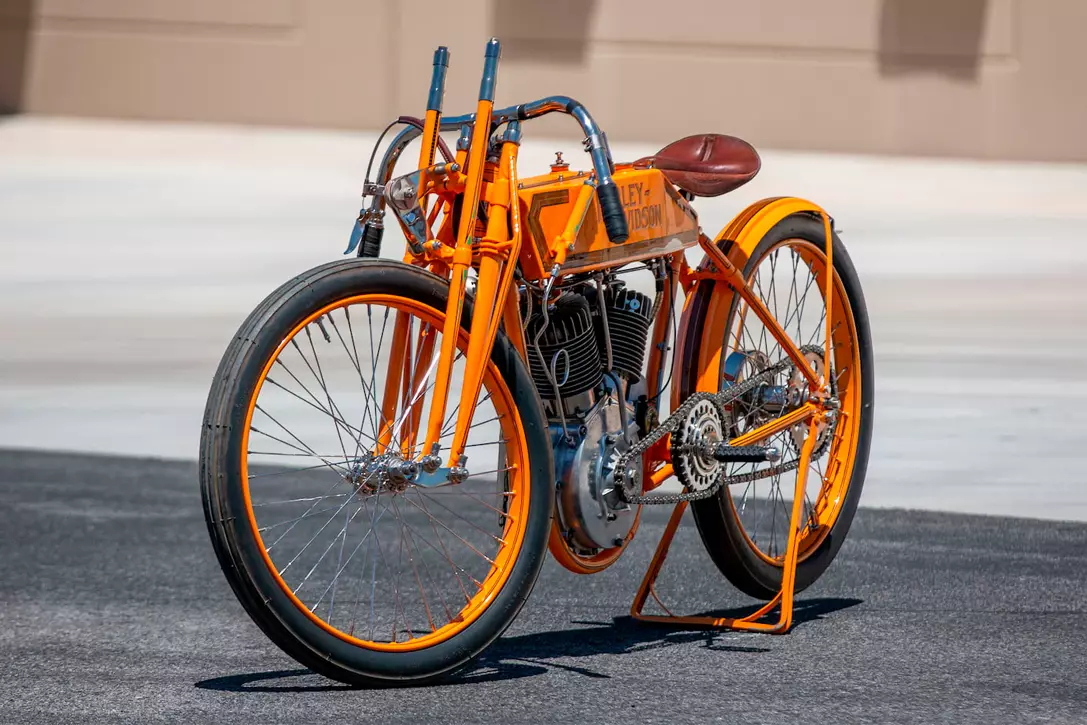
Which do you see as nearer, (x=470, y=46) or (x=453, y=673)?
(x=453, y=673)

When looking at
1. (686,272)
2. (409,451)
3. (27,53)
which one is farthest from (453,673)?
(27,53)

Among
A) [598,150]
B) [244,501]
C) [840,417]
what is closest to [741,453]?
[840,417]

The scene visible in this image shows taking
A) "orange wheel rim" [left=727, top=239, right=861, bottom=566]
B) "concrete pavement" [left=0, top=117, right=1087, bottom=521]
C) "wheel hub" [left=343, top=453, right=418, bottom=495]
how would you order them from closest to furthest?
"wheel hub" [left=343, top=453, right=418, bottom=495] < "orange wheel rim" [left=727, top=239, right=861, bottom=566] < "concrete pavement" [left=0, top=117, right=1087, bottom=521]

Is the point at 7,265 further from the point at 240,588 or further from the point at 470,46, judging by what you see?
the point at 240,588

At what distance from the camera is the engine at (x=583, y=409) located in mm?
4453

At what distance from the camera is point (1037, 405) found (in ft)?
29.5

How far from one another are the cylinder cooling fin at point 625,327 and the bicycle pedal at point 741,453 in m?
0.30

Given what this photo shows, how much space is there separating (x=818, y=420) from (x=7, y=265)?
10.7 meters

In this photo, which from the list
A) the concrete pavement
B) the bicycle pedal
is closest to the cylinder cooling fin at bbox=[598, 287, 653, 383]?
the bicycle pedal

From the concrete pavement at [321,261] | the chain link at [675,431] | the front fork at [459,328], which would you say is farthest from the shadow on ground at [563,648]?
the concrete pavement at [321,261]

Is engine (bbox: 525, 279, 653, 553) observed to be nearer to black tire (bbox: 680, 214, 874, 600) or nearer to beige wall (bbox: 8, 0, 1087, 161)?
black tire (bbox: 680, 214, 874, 600)

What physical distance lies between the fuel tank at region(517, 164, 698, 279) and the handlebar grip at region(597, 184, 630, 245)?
0.16m

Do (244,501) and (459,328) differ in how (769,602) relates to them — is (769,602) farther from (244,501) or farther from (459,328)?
(244,501)

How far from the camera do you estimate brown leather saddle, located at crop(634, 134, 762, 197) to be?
471 centimetres
